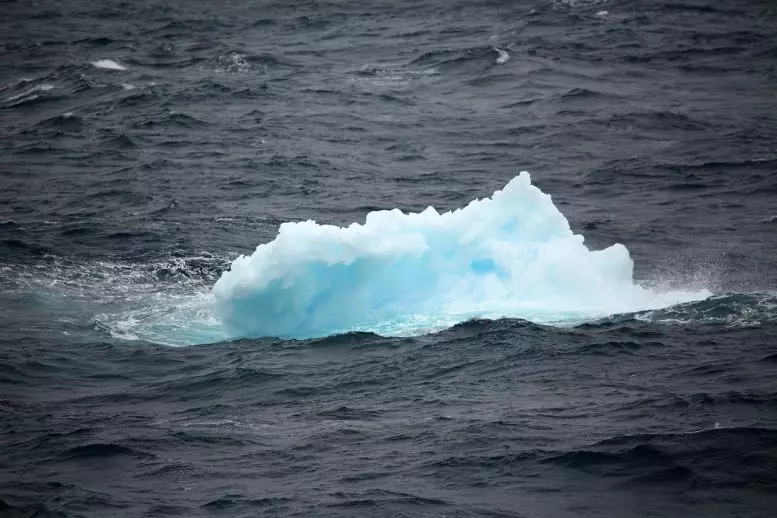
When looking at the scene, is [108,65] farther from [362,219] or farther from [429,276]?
[429,276]

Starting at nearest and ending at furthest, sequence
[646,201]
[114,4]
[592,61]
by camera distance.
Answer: [646,201]
[592,61]
[114,4]

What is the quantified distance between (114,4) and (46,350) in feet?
160

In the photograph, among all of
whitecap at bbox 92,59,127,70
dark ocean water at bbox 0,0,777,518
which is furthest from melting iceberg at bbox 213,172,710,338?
whitecap at bbox 92,59,127,70

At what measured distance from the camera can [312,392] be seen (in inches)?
1031

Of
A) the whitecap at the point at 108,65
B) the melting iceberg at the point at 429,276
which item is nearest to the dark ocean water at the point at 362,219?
the whitecap at the point at 108,65

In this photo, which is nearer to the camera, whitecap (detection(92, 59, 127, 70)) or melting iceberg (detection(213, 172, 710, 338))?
A: melting iceberg (detection(213, 172, 710, 338))

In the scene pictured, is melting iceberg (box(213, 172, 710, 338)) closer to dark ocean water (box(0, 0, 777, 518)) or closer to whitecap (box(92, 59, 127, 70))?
dark ocean water (box(0, 0, 777, 518))

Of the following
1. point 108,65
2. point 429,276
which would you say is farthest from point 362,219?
point 108,65

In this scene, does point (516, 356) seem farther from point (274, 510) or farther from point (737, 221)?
point (737, 221)

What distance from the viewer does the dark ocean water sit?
2166 centimetres

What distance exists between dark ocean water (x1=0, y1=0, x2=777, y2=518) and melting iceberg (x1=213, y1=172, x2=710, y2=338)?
4.60 ft

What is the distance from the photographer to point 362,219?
1532 inches

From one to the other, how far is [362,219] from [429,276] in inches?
278

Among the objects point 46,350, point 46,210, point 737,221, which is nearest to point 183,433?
point 46,350
